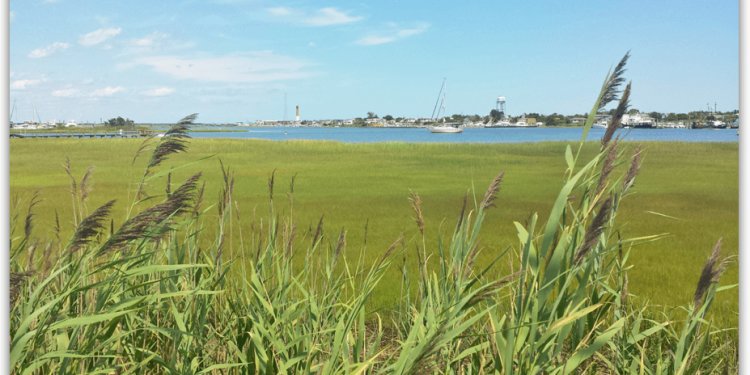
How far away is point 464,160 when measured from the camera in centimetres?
2336

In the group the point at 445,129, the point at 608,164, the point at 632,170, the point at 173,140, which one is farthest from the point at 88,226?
the point at 445,129

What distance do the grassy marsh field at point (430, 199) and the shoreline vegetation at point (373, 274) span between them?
0.22 ft

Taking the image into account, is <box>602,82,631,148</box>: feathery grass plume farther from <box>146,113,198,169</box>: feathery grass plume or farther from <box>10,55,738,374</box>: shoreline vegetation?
<box>146,113,198,169</box>: feathery grass plume

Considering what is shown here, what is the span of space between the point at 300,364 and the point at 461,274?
59 centimetres

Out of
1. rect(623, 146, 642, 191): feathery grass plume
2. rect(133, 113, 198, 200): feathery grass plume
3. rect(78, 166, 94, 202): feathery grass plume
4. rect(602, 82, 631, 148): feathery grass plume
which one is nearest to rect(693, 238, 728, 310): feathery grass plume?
rect(623, 146, 642, 191): feathery grass plume

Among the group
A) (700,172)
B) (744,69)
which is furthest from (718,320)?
(700,172)

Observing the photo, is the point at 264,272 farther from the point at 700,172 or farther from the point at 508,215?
the point at 700,172

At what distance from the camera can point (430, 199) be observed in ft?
38.2

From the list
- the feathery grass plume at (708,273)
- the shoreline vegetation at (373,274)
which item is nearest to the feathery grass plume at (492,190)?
the shoreline vegetation at (373,274)

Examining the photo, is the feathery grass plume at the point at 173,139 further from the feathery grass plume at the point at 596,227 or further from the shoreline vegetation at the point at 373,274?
the feathery grass plume at the point at 596,227

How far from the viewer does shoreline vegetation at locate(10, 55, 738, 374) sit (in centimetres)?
162

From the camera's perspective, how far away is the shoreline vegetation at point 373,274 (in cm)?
162

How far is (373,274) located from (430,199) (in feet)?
32.2

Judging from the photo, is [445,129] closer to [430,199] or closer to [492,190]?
[430,199]
